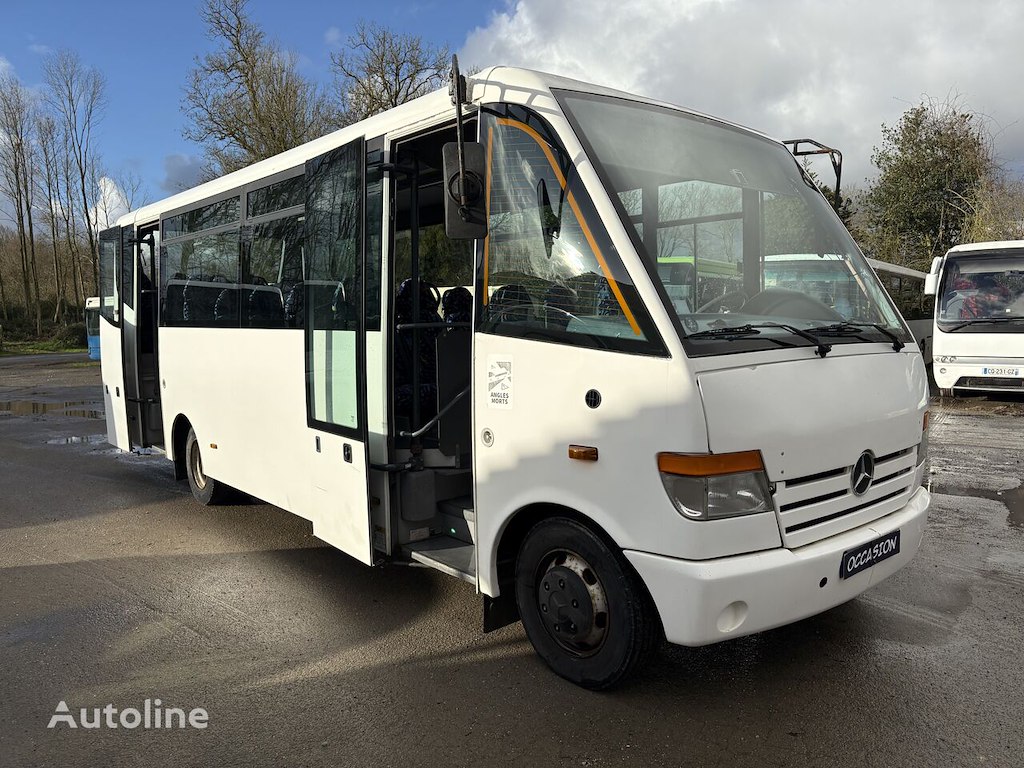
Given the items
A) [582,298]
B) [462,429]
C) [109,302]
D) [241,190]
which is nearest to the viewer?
[582,298]

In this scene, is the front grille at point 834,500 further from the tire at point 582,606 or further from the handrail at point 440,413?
the handrail at point 440,413

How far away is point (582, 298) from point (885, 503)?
1.79 meters

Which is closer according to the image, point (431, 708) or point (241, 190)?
point (431, 708)

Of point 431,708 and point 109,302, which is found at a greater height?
point 109,302

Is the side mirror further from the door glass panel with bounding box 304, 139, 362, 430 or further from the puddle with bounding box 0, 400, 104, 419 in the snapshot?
the puddle with bounding box 0, 400, 104, 419

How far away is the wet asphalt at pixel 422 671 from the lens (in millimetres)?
3311

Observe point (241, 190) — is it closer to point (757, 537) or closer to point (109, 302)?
point (109, 302)

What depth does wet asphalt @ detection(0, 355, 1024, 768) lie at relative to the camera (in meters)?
3.31

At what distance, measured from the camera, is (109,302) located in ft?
29.5

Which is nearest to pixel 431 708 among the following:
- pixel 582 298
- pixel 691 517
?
pixel 691 517

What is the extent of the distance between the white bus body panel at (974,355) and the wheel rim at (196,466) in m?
12.3

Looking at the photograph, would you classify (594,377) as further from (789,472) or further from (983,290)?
(983,290)

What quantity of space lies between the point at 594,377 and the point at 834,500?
1.20 metres

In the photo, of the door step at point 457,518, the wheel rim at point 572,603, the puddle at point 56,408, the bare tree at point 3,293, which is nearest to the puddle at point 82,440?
the puddle at point 56,408
